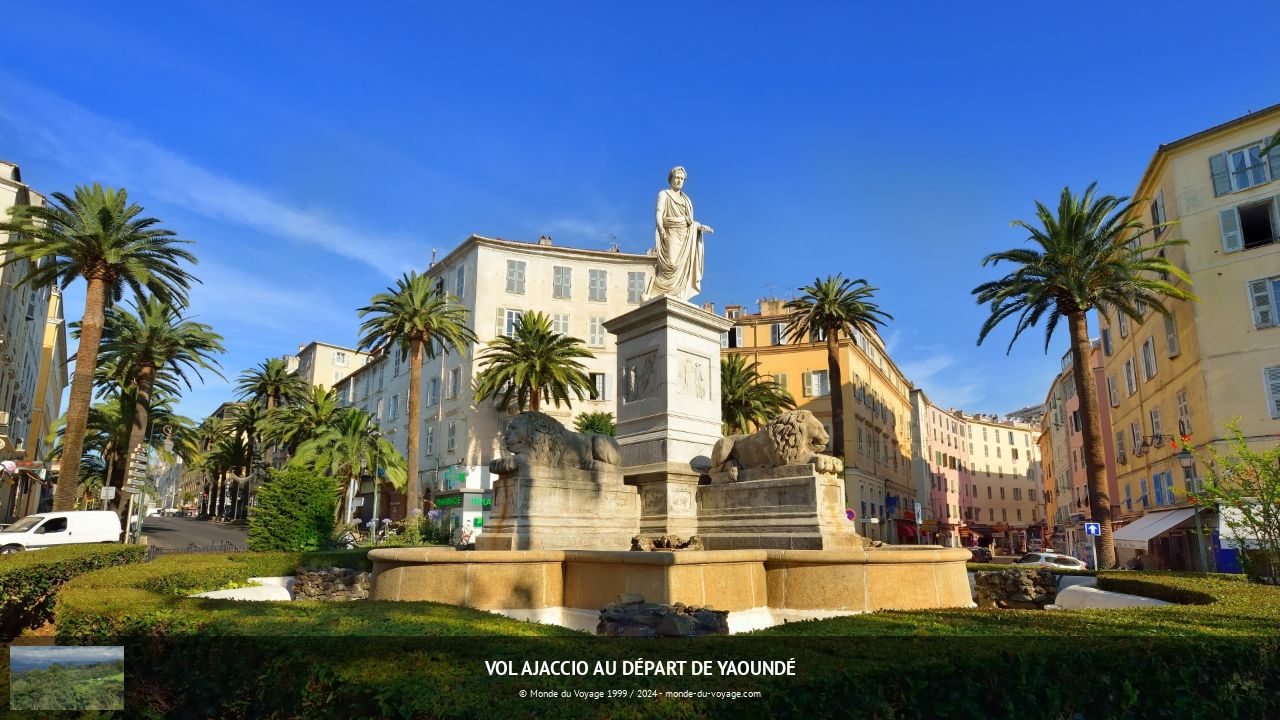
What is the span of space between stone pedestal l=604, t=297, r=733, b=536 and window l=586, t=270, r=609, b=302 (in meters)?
41.2

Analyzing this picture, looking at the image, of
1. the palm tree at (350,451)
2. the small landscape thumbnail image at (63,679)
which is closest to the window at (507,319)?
the palm tree at (350,451)

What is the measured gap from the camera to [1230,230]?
31047 mm

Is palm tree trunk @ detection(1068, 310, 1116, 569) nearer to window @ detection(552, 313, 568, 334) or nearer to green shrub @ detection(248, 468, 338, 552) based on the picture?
green shrub @ detection(248, 468, 338, 552)

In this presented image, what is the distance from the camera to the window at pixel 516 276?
53.1 meters

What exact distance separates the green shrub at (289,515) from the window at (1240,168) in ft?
125

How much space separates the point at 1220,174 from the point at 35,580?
40446mm

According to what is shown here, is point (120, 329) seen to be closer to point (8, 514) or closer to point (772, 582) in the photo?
point (8, 514)

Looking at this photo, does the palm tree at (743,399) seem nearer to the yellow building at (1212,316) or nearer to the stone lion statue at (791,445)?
the yellow building at (1212,316)

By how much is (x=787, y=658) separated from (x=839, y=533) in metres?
5.80

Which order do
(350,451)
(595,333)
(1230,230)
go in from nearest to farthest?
1. (1230,230)
2. (350,451)
3. (595,333)

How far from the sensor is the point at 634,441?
499 inches

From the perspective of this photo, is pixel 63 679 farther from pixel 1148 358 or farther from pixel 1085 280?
pixel 1148 358

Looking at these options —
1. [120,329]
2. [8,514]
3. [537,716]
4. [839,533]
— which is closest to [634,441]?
[839,533]

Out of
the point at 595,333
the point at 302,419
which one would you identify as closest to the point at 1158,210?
the point at 595,333
